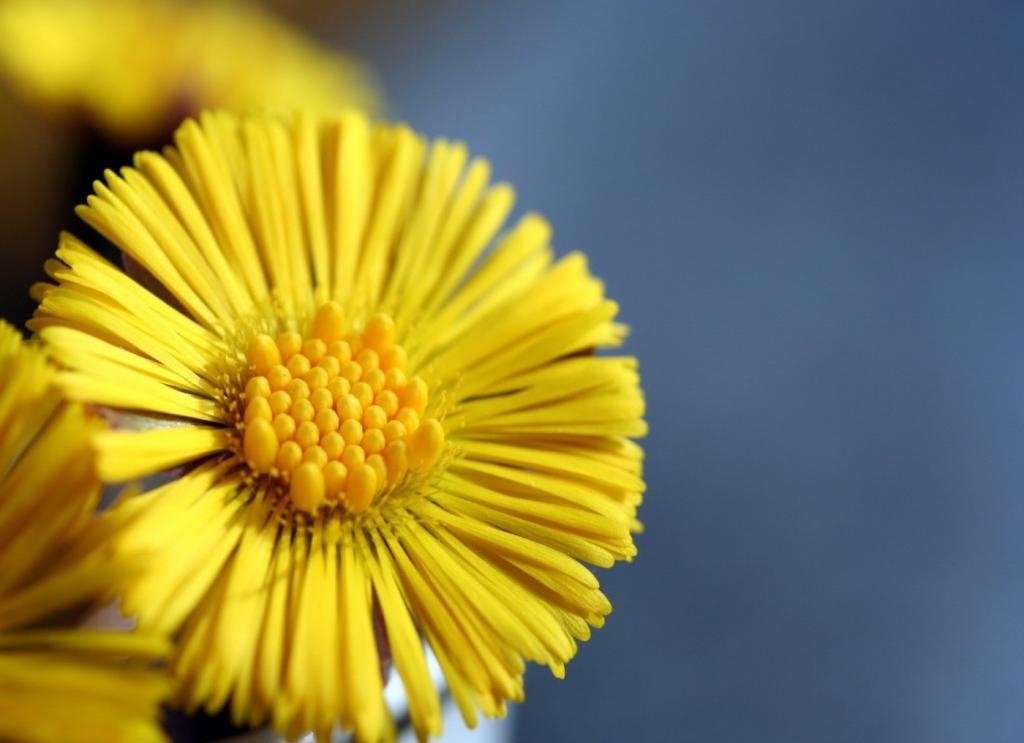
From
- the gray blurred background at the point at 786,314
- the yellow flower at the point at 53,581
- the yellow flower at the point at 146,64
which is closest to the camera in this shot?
the yellow flower at the point at 53,581

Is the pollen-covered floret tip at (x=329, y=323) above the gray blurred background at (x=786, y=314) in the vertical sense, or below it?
below

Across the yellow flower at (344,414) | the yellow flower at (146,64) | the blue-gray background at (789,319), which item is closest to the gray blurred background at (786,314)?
the blue-gray background at (789,319)

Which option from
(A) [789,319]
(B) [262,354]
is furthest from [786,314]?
(B) [262,354]

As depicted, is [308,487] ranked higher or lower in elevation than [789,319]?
lower

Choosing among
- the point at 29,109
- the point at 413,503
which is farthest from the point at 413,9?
the point at 413,503

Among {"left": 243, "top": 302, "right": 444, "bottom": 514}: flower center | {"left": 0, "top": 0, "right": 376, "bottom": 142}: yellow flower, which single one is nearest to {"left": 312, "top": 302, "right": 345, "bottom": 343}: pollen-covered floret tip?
{"left": 243, "top": 302, "right": 444, "bottom": 514}: flower center

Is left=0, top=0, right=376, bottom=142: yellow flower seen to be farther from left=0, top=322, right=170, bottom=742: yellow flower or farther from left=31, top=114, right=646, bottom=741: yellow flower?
left=0, top=322, right=170, bottom=742: yellow flower

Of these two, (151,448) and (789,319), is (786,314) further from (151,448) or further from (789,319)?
(151,448)

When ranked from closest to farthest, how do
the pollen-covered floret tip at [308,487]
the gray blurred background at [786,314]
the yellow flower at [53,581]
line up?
the yellow flower at [53,581], the pollen-covered floret tip at [308,487], the gray blurred background at [786,314]

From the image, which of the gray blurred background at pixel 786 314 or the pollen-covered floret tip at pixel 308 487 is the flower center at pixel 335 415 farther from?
the gray blurred background at pixel 786 314
